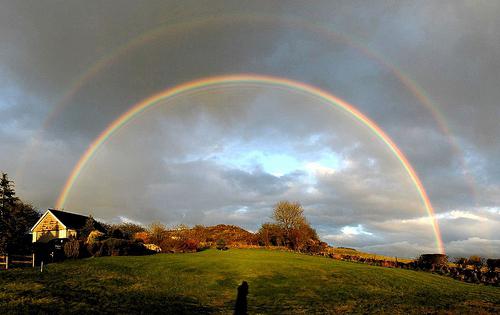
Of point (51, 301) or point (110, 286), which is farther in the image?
point (110, 286)

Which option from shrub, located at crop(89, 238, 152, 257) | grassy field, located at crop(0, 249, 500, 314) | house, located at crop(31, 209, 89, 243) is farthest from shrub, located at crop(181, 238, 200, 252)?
→ house, located at crop(31, 209, 89, 243)

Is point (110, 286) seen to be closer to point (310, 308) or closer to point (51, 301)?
point (51, 301)

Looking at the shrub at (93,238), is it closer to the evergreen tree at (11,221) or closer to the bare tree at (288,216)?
the evergreen tree at (11,221)

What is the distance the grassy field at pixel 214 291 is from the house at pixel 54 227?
45.1 meters

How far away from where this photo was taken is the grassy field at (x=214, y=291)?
62.3ft

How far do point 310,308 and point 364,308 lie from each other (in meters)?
3.07

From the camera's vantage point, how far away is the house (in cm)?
7494

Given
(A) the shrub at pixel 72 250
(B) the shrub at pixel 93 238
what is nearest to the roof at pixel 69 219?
(B) the shrub at pixel 93 238

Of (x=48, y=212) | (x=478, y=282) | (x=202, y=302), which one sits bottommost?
(x=478, y=282)

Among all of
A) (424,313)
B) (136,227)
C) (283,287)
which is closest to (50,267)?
(283,287)

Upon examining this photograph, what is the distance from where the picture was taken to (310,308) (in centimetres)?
2008

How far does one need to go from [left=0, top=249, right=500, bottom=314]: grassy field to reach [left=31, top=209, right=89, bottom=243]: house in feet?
148

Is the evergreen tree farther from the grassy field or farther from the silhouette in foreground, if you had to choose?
the silhouette in foreground

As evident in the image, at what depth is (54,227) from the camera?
76062mm
